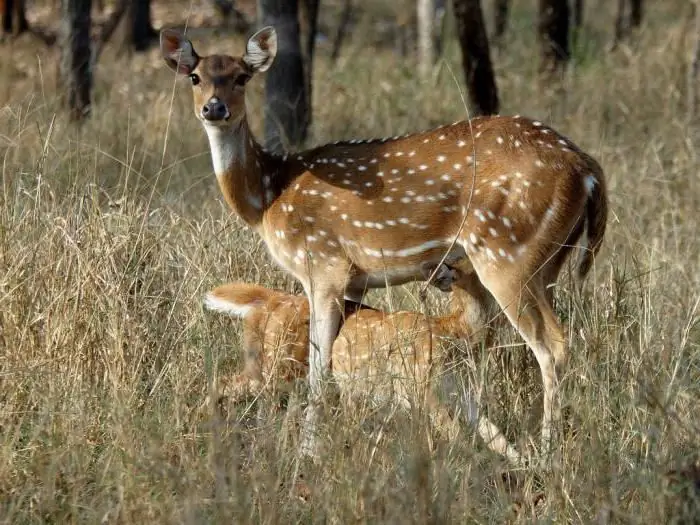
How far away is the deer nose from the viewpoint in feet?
19.6

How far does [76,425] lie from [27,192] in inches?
63.5

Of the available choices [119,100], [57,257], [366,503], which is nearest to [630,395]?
[366,503]

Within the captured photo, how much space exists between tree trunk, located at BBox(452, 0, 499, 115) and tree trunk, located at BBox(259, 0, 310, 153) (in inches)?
56.6

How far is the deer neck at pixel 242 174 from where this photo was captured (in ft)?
20.5

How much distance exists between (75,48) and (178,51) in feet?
15.7

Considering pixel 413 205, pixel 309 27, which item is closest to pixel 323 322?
pixel 413 205

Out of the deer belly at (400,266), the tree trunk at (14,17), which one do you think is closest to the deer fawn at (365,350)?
the deer belly at (400,266)

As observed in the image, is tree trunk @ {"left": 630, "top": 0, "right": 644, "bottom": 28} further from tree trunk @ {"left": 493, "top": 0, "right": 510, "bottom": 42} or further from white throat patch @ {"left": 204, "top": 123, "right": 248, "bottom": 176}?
white throat patch @ {"left": 204, "top": 123, "right": 248, "bottom": 176}

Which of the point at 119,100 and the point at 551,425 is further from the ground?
the point at 551,425

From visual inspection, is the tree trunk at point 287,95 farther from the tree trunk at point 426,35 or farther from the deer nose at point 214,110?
the tree trunk at point 426,35

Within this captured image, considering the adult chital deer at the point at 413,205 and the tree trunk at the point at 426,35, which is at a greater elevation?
the adult chital deer at the point at 413,205

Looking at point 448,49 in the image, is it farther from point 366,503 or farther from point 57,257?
point 366,503

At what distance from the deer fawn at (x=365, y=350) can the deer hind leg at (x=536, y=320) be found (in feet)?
0.87

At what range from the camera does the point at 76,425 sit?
4.91 metres
